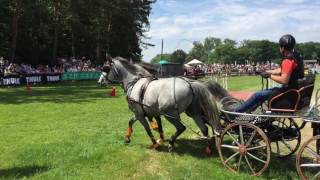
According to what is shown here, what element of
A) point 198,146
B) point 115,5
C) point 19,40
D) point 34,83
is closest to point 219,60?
point 115,5

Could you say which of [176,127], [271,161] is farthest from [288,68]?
[176,127]

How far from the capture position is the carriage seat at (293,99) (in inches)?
361

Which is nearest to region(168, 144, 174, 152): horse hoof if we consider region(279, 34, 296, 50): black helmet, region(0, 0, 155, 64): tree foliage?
region(279, 34, 296, 50): black helmet

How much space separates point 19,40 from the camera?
5938cm

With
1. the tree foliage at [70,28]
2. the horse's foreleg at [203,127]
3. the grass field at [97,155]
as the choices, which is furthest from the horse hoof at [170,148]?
the tree foliage at [70,28]

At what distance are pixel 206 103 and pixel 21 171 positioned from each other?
3912 mm

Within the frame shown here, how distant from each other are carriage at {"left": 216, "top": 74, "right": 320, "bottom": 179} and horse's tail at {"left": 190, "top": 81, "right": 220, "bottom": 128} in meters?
0.18

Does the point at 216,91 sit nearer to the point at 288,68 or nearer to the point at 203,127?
the point at 203,127

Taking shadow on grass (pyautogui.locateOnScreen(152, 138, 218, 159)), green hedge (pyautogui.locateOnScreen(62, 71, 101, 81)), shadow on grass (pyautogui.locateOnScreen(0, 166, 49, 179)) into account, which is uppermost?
shadow on grass (pyautogui.locateOnScreen(152, 138, 218, 159))

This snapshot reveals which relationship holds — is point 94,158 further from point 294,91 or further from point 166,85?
point 294,91

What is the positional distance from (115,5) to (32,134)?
180ft

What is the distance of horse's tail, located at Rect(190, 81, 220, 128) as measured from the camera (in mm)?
10641

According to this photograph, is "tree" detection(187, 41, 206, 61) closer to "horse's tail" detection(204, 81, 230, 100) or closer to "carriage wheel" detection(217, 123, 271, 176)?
"horse's tail" detection(204, 81, 230, 100)

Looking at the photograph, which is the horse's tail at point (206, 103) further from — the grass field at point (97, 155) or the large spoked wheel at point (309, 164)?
the large spoked wheel at point (309, 164)
